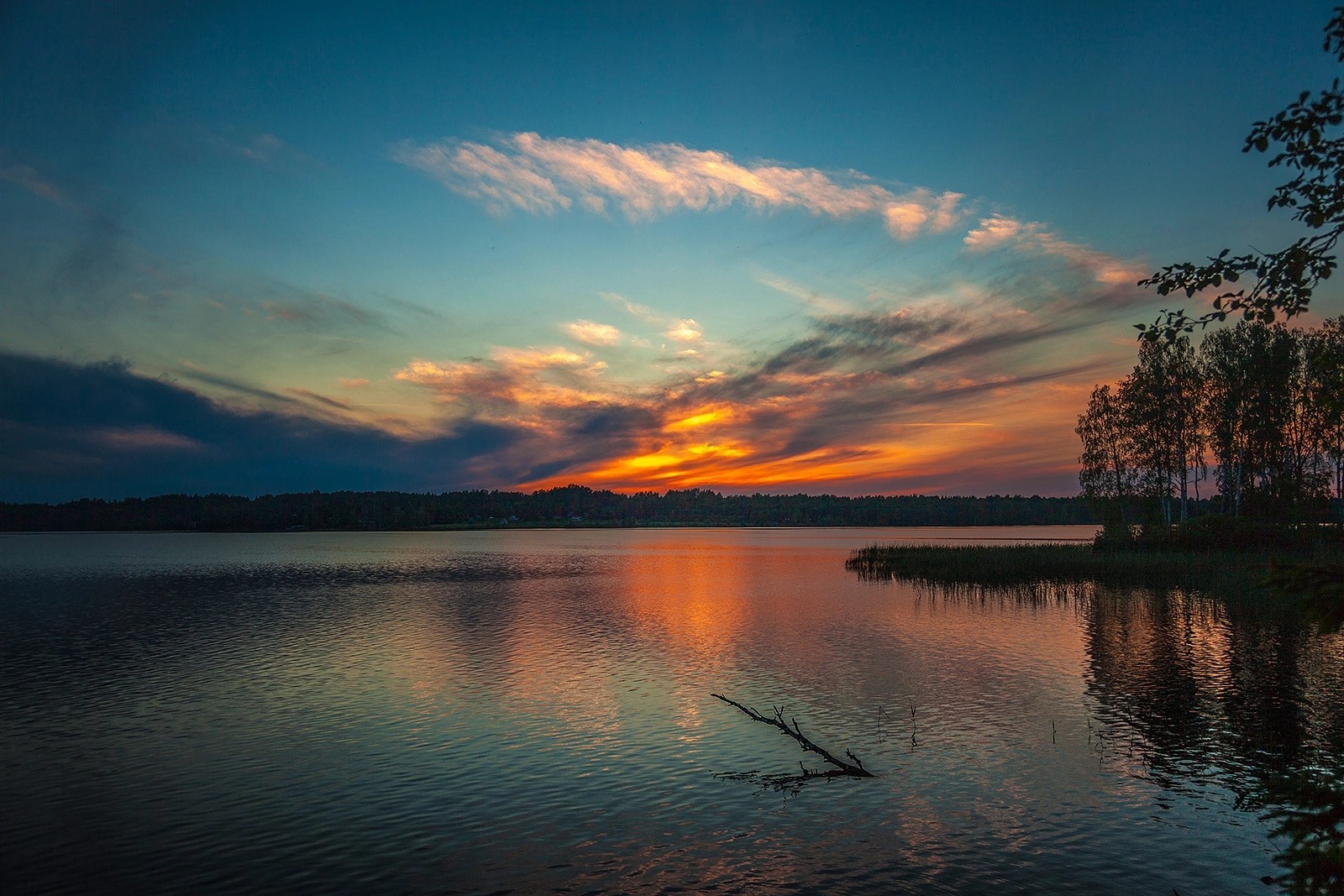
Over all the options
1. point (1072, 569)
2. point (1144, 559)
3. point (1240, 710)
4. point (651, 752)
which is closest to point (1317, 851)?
point (651, 752)

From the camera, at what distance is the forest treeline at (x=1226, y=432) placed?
6638 centimetres

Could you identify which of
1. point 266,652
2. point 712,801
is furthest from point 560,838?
point 266,652

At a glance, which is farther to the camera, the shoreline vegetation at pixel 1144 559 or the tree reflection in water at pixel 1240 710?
the shoreline vegetation at pixel 1144 559

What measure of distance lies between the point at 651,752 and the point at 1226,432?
2773 inches

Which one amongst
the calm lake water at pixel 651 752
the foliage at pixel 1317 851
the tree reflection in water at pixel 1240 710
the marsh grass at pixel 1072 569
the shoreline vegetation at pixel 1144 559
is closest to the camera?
the foliage at pixel 1317 851

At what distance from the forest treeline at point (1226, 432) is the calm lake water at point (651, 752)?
32397 millimetres

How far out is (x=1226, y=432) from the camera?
227ft

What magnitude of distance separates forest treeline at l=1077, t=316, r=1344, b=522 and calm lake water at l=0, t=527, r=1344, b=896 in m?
32.4

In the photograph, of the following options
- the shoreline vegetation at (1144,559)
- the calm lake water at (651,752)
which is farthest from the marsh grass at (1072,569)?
the calm lake water at (651,752)

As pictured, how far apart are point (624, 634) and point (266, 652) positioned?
16.0 m

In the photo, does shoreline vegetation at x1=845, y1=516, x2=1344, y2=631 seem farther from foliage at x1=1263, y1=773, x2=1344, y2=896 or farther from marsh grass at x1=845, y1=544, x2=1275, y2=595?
foliage at x1=1263, y1=773, x2=1344, y2=896

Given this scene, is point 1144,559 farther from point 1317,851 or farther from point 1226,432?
point 1317,851

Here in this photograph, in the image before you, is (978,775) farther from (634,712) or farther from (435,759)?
(435,759)

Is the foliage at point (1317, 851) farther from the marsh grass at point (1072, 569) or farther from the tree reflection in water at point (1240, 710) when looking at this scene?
the marsh grass at point (1072, 569)
